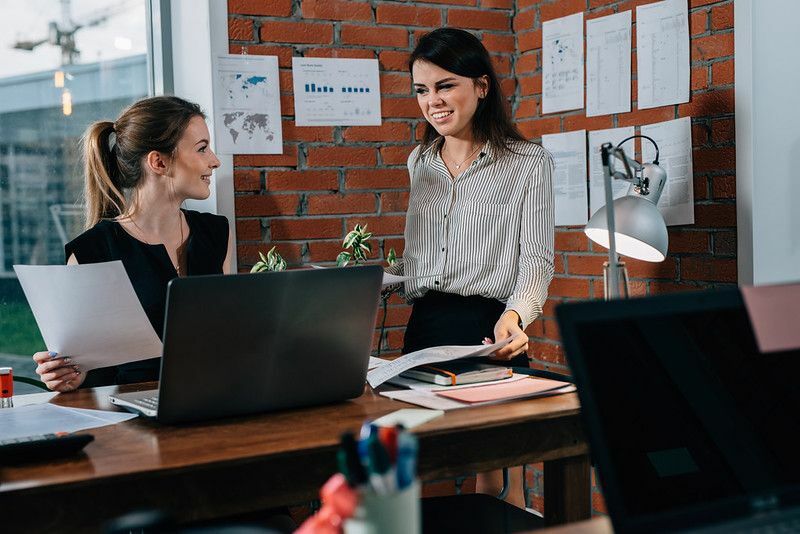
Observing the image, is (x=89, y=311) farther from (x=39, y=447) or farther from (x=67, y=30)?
(x=67, y=30)

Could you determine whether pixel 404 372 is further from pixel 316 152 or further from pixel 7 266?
pixel 7 266

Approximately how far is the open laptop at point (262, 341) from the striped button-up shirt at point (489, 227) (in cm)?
92

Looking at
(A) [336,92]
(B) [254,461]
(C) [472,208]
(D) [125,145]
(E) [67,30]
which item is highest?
(E) [67,30]

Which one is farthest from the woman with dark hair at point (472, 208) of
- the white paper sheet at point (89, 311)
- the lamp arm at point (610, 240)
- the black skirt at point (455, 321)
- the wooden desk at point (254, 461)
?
the white paper sheet at point (89, 311)

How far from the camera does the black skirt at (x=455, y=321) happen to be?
2.55m

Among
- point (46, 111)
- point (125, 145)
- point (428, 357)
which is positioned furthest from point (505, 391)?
point (46, 111)

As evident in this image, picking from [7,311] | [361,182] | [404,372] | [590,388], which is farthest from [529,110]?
[590,388]

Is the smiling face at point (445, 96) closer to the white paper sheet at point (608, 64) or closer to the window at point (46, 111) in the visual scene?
the white paper sheet at point (608, 64)

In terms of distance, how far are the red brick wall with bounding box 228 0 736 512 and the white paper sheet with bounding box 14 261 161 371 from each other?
127 centimetres

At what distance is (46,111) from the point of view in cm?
296

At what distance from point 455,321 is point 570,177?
89cm

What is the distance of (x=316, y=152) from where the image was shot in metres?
3.14

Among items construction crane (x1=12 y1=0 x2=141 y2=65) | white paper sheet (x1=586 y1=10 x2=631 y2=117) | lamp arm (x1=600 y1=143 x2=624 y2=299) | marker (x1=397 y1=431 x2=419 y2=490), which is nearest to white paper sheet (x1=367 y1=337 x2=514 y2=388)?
lamp arm (x1=600 y1=143 x2=624 y2=299)

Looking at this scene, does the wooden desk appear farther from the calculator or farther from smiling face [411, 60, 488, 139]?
smiling face [411, 60, 488, 139]
